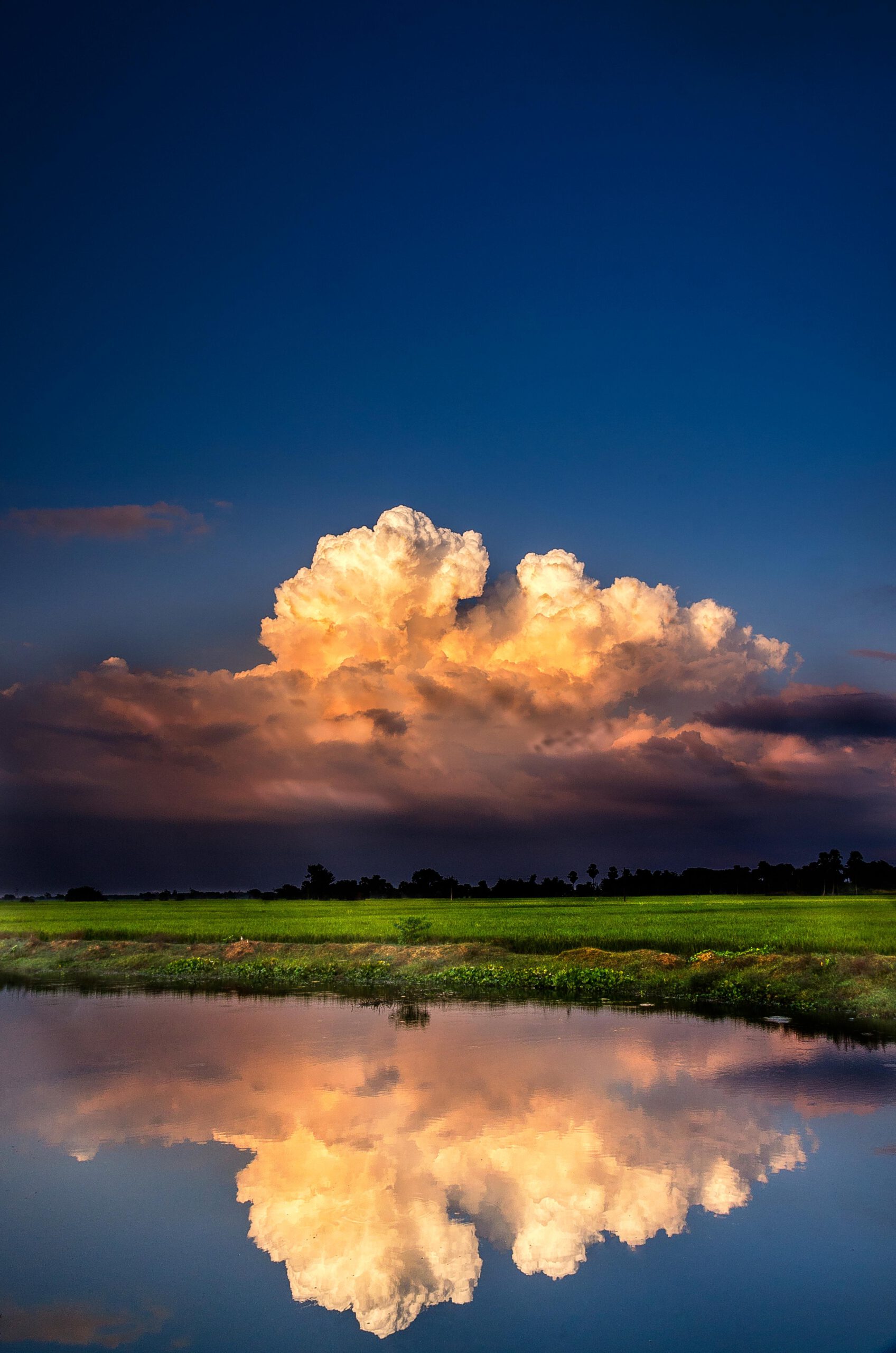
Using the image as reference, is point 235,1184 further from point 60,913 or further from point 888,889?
point 888,889

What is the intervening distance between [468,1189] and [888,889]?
122747 mm

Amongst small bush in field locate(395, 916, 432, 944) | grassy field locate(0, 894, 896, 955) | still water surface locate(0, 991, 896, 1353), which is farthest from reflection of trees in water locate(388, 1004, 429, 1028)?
small bush in field locate(395, 916, 432, 944)

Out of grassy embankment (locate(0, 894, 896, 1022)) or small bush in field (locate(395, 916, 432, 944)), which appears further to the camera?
small bush in field (locate(395, 916, 432, 944))

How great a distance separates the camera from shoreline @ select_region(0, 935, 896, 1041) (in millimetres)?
22641

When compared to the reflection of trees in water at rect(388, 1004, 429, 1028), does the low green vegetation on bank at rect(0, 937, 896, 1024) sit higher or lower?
higher

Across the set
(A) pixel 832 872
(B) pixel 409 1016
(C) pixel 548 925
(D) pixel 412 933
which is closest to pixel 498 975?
(B) pixel 409 1016

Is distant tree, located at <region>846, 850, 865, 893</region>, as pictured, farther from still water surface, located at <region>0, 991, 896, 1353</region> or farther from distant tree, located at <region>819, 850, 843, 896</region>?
still water surface, located at <region>0, 991, 896, 1353</region>

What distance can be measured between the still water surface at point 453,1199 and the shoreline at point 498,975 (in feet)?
19.3

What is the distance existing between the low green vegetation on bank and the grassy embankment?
6cm

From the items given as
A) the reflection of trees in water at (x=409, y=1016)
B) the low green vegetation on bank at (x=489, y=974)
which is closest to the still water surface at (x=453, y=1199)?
the reflection of trees in water at (x=409, y=1016)

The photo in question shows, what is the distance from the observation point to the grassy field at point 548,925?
105 ft

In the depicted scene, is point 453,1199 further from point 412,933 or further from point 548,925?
point 548,925

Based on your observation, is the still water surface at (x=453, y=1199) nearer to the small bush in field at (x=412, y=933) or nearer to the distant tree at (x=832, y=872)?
the small bush in field at (x=412, y=933)

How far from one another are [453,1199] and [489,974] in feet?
60.5
